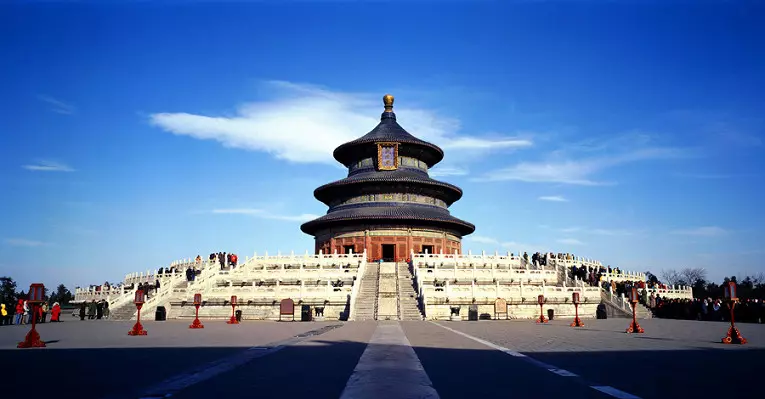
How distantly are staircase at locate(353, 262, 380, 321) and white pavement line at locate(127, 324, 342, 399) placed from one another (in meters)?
15.6

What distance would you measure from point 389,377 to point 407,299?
76.6ft

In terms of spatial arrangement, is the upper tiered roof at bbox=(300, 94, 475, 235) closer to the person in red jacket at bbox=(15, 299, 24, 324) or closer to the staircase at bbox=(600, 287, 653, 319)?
the staircase at bbox=(600, 287, 653, 319)

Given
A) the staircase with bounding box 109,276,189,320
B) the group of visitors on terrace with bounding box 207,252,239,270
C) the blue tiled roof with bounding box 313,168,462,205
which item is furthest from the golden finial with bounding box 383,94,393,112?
the staircase with bounding box 109,276,189,320

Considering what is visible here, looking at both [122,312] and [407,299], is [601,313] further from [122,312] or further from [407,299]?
[122,312]

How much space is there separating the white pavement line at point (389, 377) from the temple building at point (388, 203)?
3958 cm

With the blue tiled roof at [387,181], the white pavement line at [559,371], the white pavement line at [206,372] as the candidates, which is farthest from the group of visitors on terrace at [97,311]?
the white pavement line at [559,371]

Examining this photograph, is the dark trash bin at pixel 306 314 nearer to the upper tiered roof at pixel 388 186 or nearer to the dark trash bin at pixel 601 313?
the dark trash bin at pixel 601 313

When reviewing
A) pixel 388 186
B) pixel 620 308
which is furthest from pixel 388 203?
pixel 620 308

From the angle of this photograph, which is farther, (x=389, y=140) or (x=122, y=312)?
(x=389, y=140)

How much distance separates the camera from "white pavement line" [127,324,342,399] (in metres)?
7.93

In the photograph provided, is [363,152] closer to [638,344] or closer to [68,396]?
[638,344]

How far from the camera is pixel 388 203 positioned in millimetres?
56312

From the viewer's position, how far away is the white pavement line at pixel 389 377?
753 cm

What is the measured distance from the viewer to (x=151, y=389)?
8.12 m
